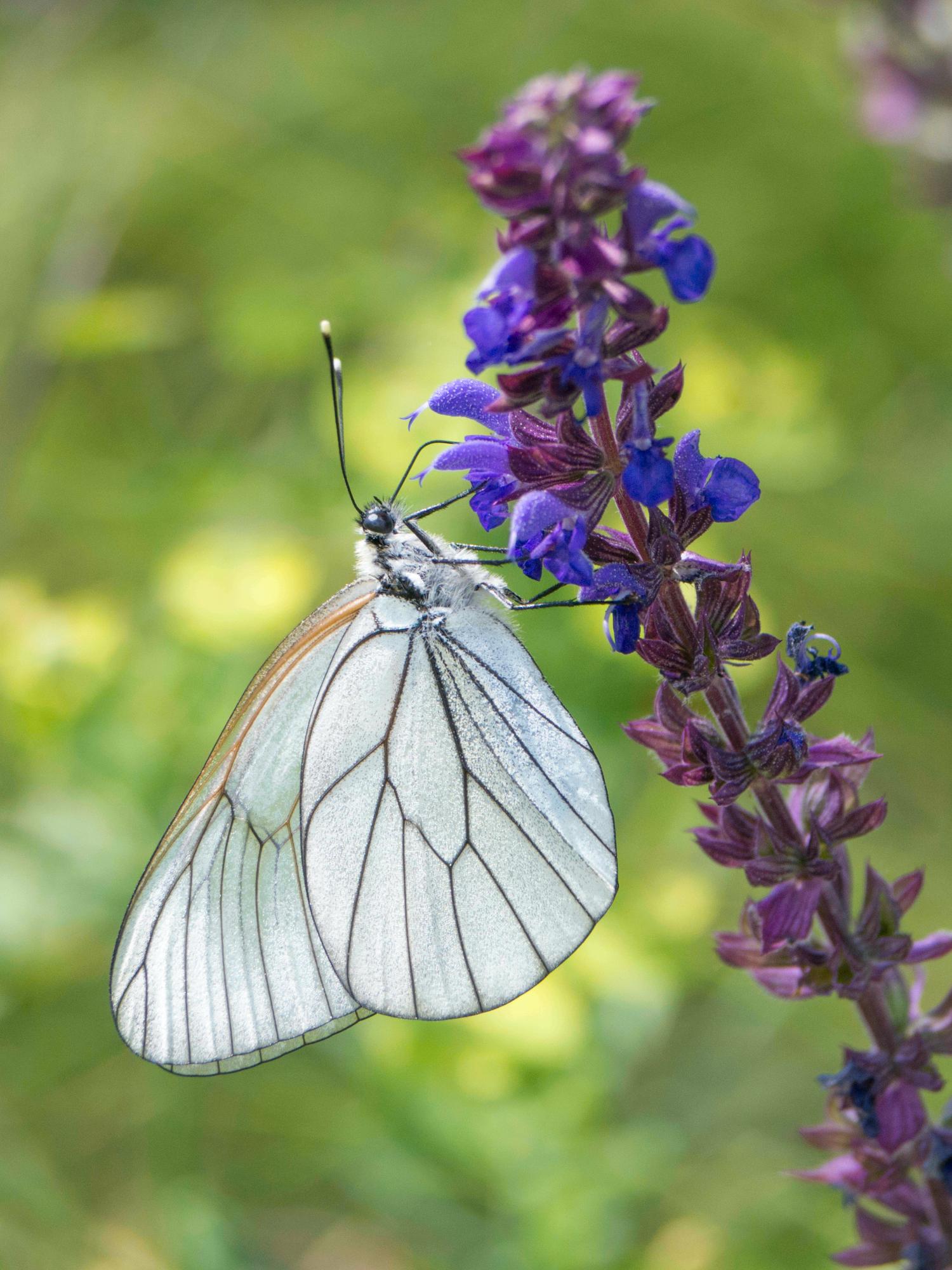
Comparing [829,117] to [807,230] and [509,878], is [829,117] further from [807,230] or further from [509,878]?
[509,878]

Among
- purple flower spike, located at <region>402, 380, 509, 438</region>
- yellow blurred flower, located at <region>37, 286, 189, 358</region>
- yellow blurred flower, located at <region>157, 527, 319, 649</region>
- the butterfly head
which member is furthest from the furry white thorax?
yellow blurred flower, located at <region>37, 286, 189, 358</region>

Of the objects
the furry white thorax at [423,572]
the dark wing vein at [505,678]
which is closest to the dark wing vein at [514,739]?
the dark wing vein at [505,678]

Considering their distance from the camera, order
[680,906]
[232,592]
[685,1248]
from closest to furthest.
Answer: [685,1248], [680,906], [232,592]

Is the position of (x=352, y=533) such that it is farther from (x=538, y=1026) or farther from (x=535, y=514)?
(x=535, y=514)

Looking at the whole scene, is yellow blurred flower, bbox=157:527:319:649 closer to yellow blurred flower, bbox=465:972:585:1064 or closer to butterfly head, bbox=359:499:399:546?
butterfly head, bbox=359:499:399:546

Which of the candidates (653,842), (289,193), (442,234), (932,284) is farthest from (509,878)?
(289,193)

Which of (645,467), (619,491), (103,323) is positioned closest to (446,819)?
(619,491)
